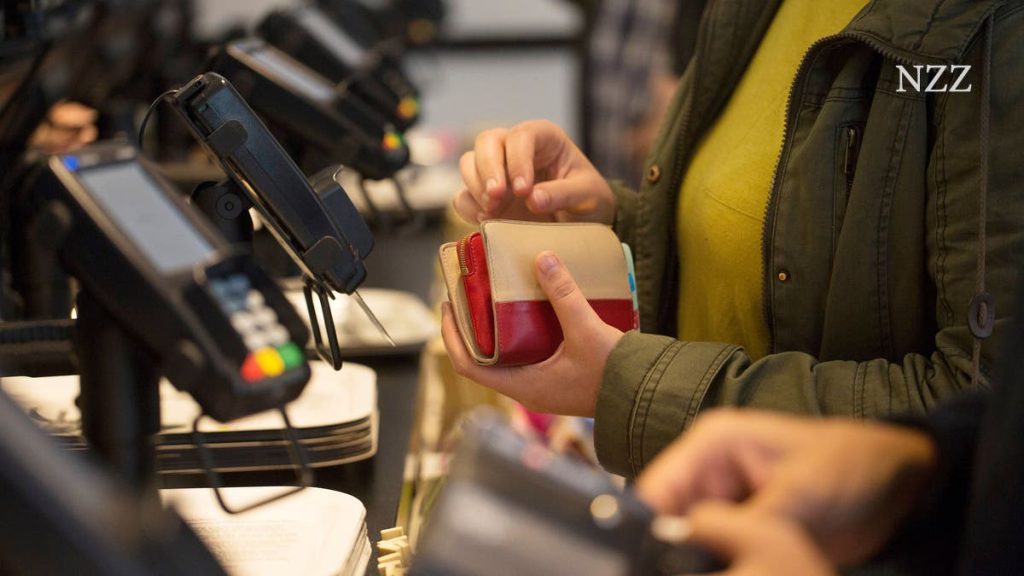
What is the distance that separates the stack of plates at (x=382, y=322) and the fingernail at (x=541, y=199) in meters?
0.46

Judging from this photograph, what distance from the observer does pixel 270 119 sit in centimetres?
182

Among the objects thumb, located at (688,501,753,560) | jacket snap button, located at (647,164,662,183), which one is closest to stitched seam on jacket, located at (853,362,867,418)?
jacket snap button, located at (647,164,662,183)

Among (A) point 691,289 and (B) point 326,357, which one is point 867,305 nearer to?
(A) point 691,289

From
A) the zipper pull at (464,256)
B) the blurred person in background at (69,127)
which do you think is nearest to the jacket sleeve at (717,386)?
the zipper pull at (464,256)

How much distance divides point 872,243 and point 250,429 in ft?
2.53

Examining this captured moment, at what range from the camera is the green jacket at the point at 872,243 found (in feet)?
3.82

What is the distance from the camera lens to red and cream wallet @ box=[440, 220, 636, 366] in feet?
4.42

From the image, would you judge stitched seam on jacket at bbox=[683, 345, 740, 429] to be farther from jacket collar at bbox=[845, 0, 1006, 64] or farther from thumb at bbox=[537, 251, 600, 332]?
jacket collar at bbox=[845, 0, 1006, 64]

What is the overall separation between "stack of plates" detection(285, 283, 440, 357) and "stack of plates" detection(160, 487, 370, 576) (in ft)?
2.21

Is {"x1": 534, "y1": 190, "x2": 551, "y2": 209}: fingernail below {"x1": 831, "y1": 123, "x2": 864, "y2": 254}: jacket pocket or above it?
below

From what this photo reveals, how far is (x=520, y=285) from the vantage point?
136 cm

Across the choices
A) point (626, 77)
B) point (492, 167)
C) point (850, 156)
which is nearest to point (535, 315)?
point (492, 167)

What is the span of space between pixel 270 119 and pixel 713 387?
0.91 metres

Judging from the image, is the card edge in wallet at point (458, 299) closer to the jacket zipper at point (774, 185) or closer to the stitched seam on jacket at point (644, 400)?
the stitched seam on jacket at point (644, 400)
